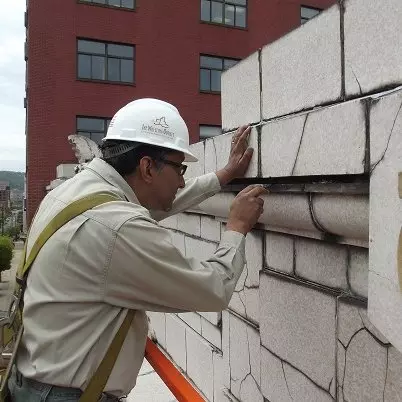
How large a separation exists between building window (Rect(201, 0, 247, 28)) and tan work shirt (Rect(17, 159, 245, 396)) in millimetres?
19401

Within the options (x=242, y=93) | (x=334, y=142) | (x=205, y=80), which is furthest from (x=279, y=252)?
(x=205, y=80)

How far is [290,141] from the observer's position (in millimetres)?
1872

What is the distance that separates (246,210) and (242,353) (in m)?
0.93

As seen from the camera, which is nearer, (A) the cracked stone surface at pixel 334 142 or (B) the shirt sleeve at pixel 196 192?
(A) the cracked stone surface at pixel 334 142

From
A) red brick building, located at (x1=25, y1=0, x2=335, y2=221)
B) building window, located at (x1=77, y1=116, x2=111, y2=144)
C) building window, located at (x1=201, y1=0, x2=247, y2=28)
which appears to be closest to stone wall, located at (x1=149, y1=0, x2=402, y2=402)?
red brick building, located at (x1=25, y1=0, x2=335, y2=221)

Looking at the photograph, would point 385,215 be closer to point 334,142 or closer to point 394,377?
point 334,142

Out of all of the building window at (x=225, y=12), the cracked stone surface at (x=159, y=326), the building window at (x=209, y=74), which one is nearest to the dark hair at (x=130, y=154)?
the cracked stone surface at (x=159, y=326)

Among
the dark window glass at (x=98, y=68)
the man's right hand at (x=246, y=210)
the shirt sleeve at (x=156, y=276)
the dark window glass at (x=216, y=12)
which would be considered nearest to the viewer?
the shirt sleeve at (x=156, y=276)

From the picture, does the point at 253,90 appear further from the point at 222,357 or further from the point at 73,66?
the point at 73,66

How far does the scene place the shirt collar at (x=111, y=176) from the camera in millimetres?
2057

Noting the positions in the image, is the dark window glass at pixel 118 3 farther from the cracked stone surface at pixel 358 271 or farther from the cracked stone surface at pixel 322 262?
→ the cracked stone surface at pixel 358 271

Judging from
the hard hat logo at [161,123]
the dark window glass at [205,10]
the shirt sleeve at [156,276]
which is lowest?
the shirt sleeve at [156,276]

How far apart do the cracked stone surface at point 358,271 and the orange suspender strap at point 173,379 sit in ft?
3.32

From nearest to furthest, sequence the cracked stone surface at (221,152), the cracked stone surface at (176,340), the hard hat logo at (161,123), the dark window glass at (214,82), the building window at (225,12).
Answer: the hard hat logo at (161,123) → the cracked stone surface at (221,152) → the cracked stone surface at (176,340) → the dark window glass at (214,82) → the building window at (225,12)
